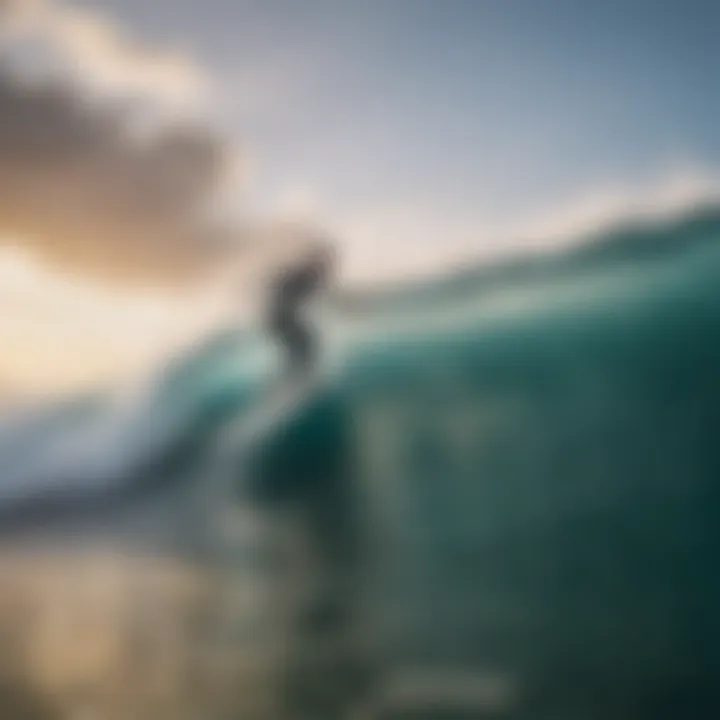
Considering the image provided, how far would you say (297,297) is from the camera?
4.24ft

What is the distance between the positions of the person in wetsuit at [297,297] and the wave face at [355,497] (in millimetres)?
29

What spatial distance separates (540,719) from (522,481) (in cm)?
27

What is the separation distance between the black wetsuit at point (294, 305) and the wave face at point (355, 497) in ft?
0.09

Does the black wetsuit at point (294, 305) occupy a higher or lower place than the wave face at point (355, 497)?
higher

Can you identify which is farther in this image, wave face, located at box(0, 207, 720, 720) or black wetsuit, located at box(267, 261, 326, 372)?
black wetsuit, located at box(267, 261, 326, 372)

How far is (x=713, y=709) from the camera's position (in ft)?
3.56

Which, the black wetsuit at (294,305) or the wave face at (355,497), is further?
the black wetsuit at (294,305)

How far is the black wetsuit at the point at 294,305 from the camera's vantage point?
1.28 m

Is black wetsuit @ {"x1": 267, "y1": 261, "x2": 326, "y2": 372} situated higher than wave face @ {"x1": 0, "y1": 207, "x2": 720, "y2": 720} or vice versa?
black wetsuit @ {"x1": 267, "y1": 261, "x2": 326, "y2": 372}

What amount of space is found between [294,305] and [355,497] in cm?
27

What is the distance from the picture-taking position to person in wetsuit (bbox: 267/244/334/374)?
1284mm

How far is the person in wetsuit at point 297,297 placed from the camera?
4.21 ft

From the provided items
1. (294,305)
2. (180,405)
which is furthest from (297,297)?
(180,405)

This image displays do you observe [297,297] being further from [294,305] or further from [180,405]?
[180,405]
